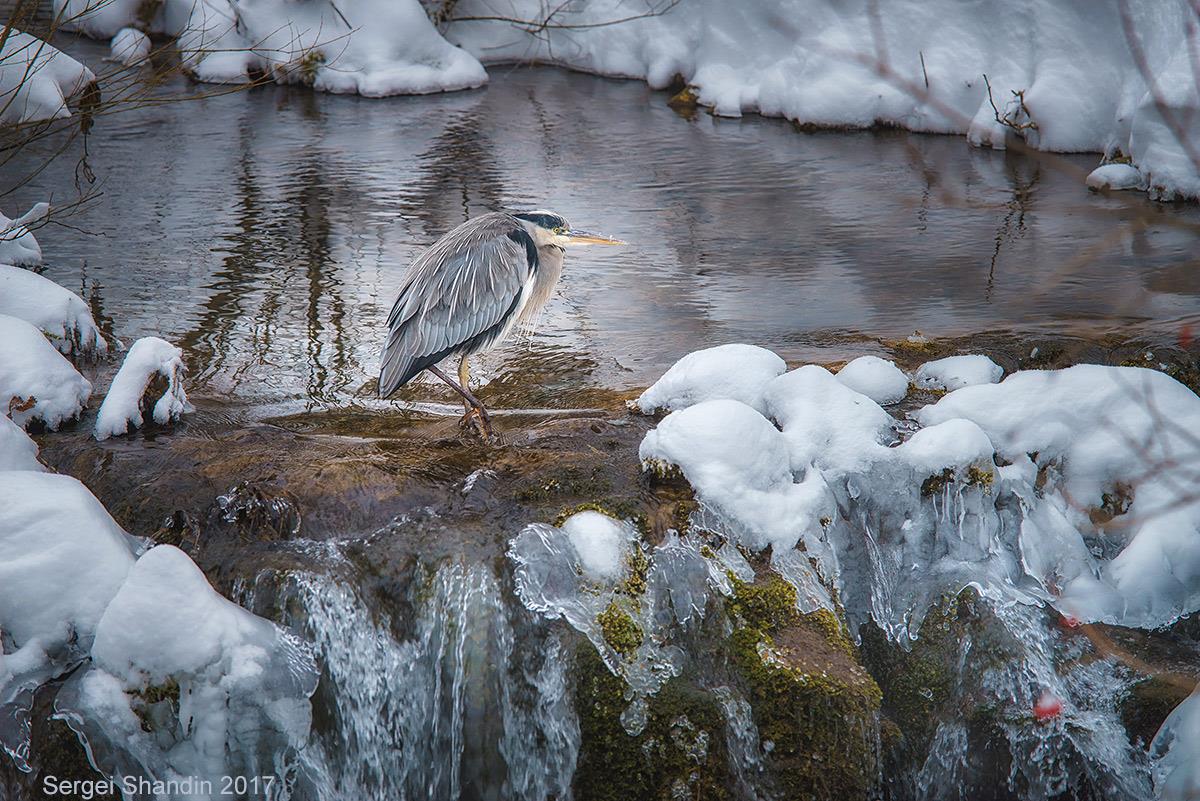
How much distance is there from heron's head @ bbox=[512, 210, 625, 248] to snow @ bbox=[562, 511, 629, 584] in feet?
5.83

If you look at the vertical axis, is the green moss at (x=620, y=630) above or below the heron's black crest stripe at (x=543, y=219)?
below

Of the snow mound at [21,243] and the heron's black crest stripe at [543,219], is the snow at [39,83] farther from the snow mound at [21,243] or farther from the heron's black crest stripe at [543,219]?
the heron's black crest stripe at [543,219]

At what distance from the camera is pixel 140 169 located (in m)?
9.38

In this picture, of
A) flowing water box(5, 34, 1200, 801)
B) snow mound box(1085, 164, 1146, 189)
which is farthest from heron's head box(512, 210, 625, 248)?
snow mound box(1085, 164, 1146, 189)

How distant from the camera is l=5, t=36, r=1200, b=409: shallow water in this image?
5.70m

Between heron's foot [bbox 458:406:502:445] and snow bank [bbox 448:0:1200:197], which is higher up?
snow bank [bbox 448:0:1200:197]

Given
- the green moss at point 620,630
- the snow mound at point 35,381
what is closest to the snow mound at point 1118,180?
the green moss at point 620,630

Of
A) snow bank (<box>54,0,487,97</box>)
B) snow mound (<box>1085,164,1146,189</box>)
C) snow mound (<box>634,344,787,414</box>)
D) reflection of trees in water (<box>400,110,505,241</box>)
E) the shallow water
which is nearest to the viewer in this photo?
snow mound (<box>634,344,787,414</box>)

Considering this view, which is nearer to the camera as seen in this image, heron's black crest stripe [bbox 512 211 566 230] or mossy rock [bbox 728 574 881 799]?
mossy rock [bbox 728 574 881 799]

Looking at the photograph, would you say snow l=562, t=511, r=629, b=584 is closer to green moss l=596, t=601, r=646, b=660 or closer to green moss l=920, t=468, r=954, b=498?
green moss l=596, t=601, r=646, b=660

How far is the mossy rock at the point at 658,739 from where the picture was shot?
355cm

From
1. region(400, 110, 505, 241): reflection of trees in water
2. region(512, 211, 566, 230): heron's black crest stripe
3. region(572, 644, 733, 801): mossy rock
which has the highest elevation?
region(512, 211, 566, 230): heron's black crest stripe

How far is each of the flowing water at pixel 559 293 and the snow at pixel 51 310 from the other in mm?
366

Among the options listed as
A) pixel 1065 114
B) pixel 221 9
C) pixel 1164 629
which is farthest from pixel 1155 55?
pixel 221 9
